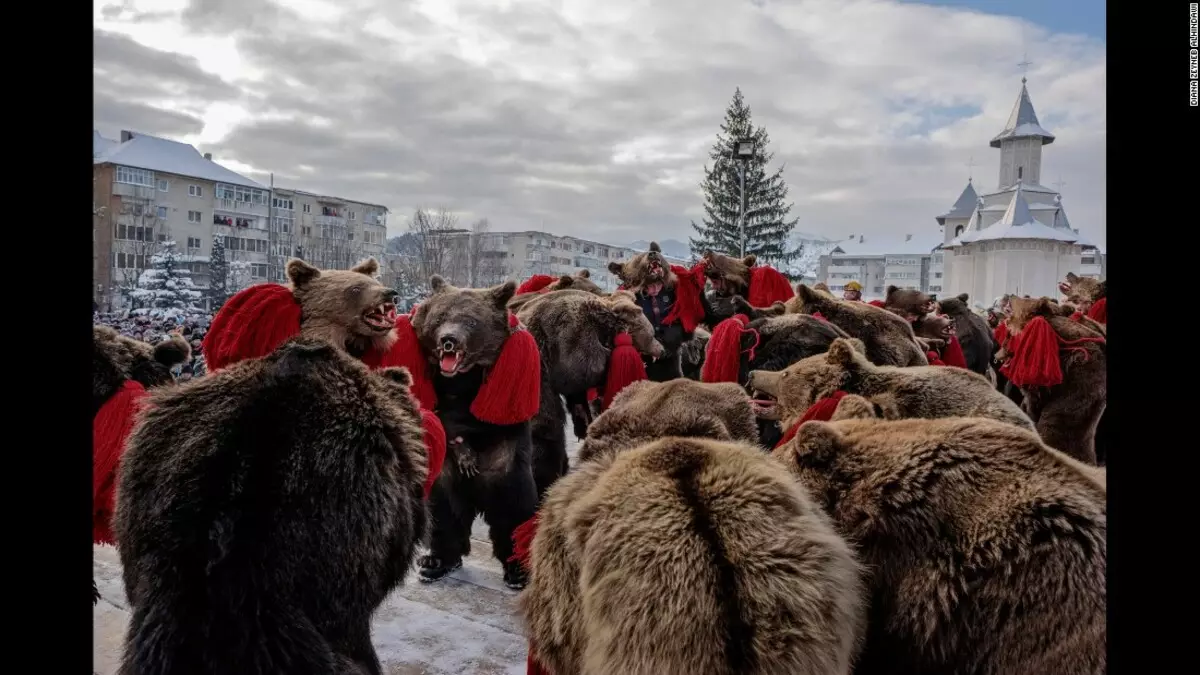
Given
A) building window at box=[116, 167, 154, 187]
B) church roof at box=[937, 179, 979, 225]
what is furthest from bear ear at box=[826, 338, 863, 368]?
church roof at box=[937, 179, 979, 225]

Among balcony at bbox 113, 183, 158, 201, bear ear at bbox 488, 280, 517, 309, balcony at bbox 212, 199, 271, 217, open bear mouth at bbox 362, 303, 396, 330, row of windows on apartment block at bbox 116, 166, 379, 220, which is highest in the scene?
row of windows on apartment block at bbox 116, 166, 379, 220

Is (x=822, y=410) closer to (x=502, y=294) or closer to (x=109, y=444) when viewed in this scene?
(x=502, y=294)

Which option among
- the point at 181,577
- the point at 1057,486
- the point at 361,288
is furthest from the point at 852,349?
the point at 181,577

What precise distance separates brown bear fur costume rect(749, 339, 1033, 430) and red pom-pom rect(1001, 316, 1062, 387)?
299cm

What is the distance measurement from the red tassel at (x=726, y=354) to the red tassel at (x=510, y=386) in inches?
36.4

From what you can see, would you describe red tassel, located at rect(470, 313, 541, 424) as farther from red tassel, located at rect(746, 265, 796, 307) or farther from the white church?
the white church

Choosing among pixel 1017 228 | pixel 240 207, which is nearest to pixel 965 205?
pixel 1017 228

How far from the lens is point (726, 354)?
350cm

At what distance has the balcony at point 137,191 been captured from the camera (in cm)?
2065

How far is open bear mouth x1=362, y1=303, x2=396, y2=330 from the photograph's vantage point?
2.93 m

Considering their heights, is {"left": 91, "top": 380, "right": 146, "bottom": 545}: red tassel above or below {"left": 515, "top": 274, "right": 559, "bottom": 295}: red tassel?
below

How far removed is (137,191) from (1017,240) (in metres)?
31.0

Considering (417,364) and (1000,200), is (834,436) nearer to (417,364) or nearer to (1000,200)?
(417,364)

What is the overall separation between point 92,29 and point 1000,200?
1787 inches
